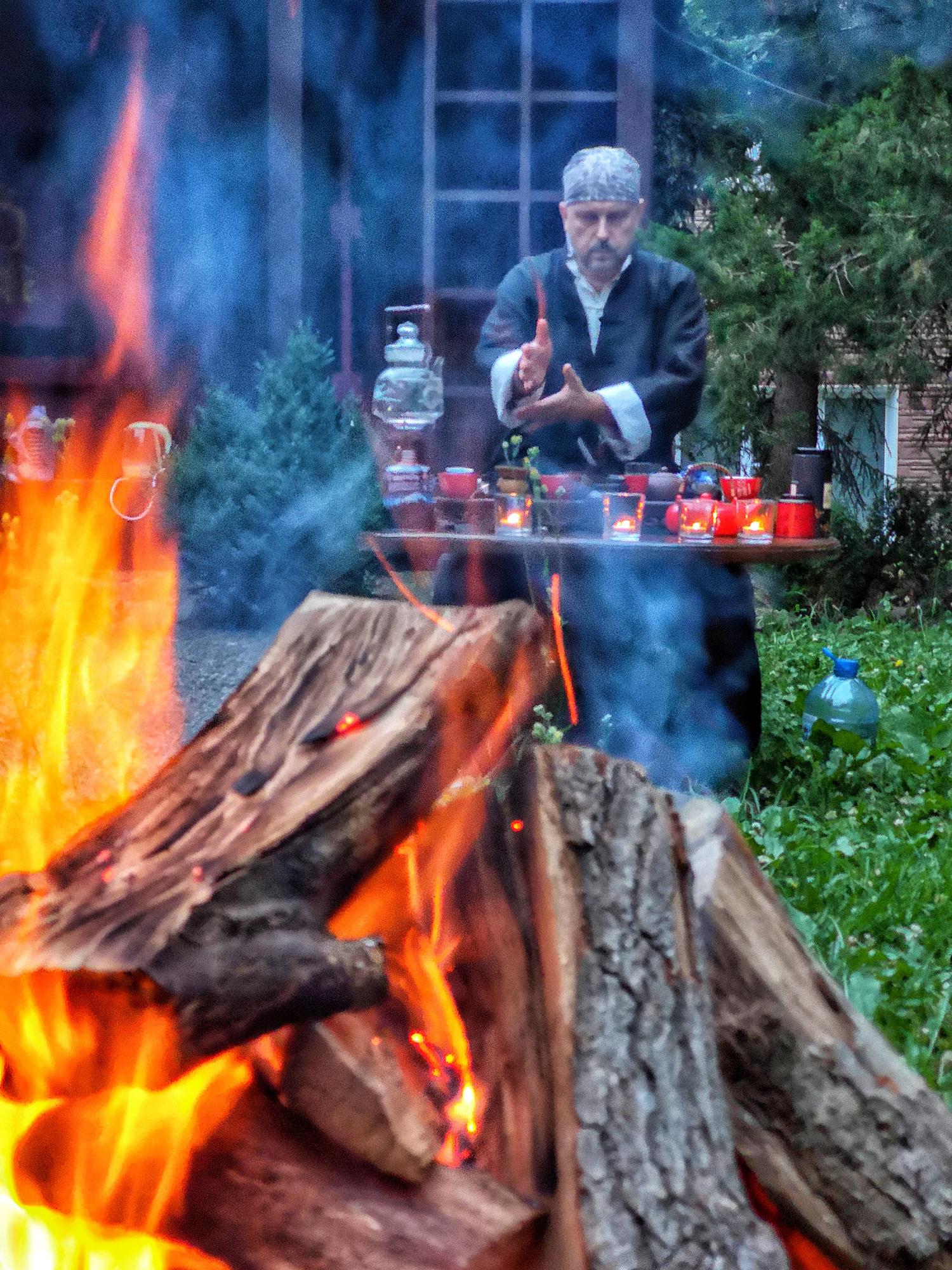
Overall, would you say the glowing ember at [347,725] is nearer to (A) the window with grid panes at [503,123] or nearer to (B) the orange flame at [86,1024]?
(B) the orange flame at [86,1024]

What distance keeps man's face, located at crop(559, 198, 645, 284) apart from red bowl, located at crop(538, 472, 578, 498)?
102 cm

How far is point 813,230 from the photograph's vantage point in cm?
863

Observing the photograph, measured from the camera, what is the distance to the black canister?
4383mm

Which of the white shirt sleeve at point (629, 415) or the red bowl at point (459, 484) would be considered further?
the white shirt sleeve at point (629, 415)

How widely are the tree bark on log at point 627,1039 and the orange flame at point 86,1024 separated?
467 mm

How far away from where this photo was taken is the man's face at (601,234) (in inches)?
184

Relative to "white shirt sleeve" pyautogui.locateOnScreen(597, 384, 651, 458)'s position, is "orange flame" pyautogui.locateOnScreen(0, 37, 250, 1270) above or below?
below

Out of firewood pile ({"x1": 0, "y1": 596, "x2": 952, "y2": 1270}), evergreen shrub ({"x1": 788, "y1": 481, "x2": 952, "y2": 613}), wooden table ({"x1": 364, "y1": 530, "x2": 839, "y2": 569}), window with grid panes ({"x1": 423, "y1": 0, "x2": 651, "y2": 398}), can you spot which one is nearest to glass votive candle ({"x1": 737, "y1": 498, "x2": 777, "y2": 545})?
wooden table ({"x1": 364, "y1": 530, "x2": 839, "y2": 569})

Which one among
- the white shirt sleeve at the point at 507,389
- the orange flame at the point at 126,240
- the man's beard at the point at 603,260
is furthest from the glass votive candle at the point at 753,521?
the orange flame at the point at 126,240

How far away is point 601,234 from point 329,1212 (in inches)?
148

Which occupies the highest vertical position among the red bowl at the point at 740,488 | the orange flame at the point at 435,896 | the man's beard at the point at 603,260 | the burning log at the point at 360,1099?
the man's beard at the point at 603,260

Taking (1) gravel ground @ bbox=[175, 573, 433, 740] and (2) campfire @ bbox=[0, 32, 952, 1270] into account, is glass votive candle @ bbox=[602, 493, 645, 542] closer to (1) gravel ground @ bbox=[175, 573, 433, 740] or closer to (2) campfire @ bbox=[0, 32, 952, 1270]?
(1) gravel ground @ bbox=[175, 573, 433, 740]

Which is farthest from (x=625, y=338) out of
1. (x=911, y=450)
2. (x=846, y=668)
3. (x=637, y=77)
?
(x=911, y=450)

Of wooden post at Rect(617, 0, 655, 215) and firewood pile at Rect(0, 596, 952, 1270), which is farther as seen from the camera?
wooden post at Rect(617, 0, 655, 215)
